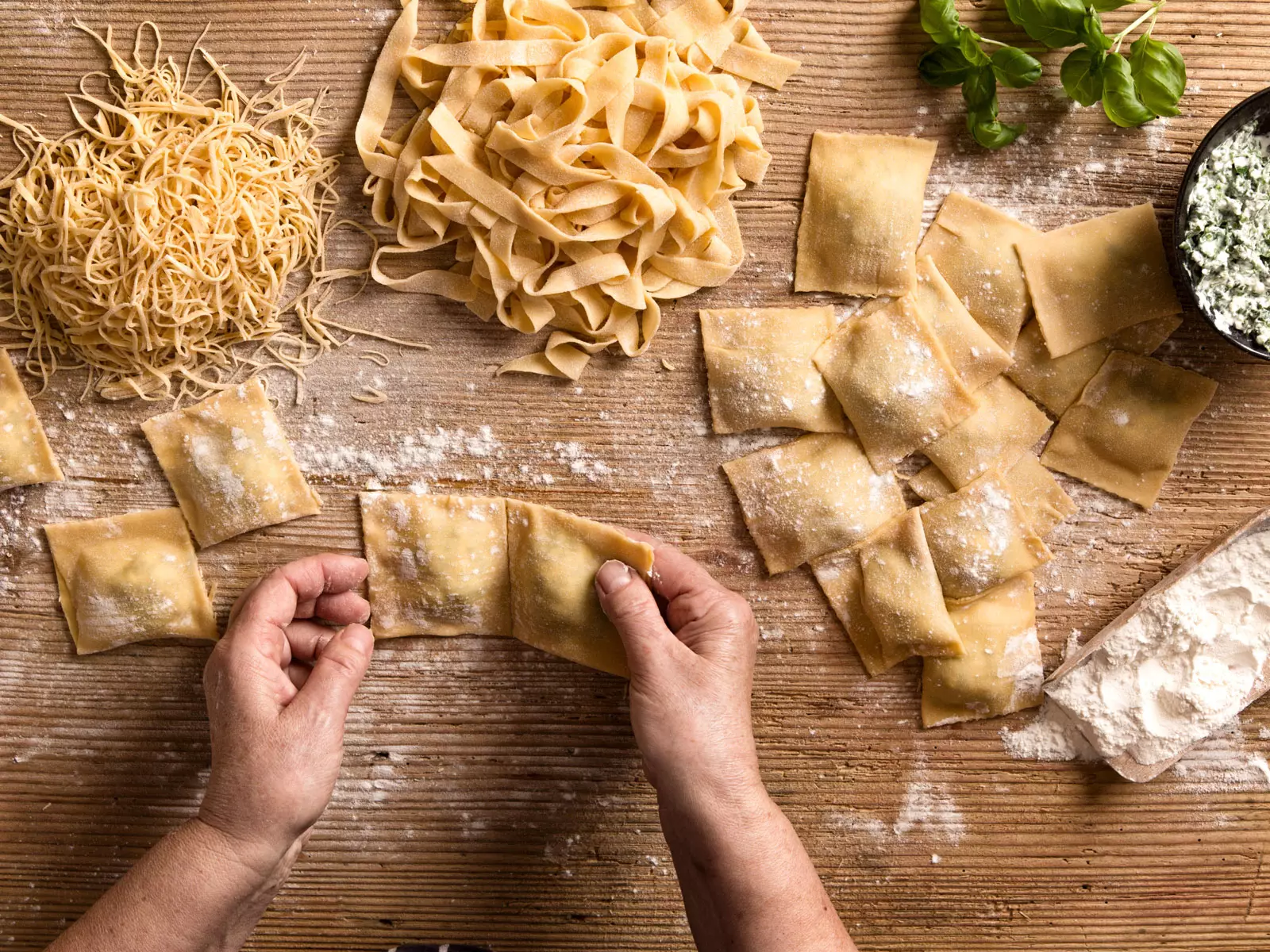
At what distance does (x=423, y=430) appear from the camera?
1812mm

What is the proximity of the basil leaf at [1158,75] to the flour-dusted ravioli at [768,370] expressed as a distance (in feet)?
2.32

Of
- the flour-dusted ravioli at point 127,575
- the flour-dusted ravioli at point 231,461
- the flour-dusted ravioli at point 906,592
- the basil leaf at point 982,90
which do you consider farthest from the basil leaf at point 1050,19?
the flour-dusted ravioli at point 127,575

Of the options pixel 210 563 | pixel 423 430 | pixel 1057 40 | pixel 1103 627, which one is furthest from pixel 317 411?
pixel 1103 627

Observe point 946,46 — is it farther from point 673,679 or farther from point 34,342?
point 34,342

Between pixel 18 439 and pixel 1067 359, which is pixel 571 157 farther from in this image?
pixel 18 439

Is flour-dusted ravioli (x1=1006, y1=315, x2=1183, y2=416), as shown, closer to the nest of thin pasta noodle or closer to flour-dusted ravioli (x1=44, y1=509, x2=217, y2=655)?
the nest of thin pasta noodle

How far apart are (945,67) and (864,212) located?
12.4 inches

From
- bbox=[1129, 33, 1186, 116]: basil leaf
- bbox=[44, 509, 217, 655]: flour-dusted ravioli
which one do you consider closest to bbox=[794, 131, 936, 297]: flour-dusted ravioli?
bbox=[1129, 33, 1186, 116]: basil leaf

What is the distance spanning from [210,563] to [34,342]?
0.57 metres

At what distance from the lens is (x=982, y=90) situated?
1.66m

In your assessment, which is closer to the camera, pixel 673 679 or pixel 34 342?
pixel 673 679

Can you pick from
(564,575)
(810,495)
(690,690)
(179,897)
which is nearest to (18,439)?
(179,897)

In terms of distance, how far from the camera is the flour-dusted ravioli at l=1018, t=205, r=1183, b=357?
1.75 metres

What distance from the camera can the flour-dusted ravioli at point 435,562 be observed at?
1.79m
